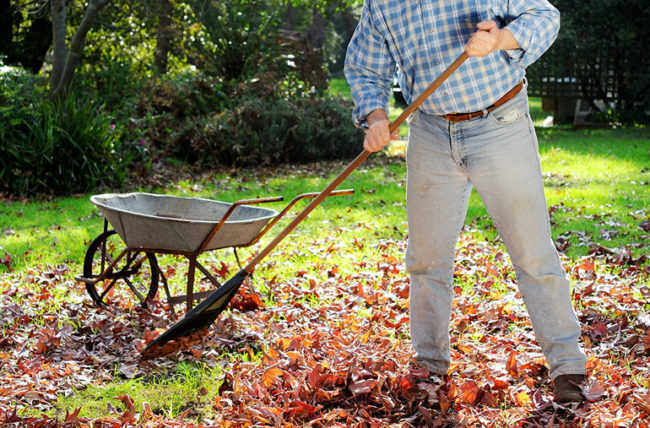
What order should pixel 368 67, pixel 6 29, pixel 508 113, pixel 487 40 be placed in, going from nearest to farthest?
pixel 487 40
pixel 508 113
pixel 368 67
pixel 6 29

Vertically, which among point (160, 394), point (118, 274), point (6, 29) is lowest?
point (160, 394)

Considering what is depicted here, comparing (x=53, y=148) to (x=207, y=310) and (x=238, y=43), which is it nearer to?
(x=238, y=43)

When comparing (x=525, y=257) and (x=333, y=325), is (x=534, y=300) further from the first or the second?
(x=333, y=325)

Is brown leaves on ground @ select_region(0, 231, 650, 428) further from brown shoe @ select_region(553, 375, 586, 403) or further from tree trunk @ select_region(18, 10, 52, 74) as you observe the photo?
tree trunk @ select_region(18, 10, 52, 74)

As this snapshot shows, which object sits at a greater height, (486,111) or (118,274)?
(486,111)

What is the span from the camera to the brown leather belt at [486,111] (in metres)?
2.89

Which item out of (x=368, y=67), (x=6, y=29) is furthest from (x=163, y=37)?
(x=368, y=67)

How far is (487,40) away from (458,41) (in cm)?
29

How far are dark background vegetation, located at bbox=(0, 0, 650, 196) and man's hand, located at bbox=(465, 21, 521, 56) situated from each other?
21.6 ft

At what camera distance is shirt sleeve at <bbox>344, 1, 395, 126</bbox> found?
3.15 m

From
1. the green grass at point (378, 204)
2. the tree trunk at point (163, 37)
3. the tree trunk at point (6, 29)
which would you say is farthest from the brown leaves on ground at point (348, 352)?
the tree trunk at point (6, 29)

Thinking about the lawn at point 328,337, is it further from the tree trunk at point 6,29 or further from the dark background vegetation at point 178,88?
the tree trunk at point 6,29

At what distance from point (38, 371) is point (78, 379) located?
20 cm

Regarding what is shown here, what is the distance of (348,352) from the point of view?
3498mm
